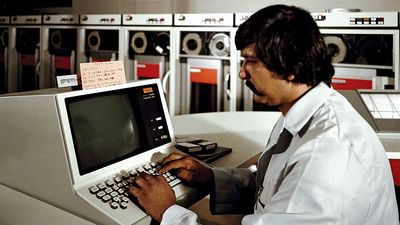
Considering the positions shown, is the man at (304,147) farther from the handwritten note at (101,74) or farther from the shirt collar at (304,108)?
the handwritten note at (101,74)

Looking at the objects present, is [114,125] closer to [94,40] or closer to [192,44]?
[192,44]

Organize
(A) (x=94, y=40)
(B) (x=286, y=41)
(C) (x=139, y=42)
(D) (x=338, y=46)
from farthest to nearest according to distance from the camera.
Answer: (A) (x=94, y=40)
(C) (x=139, y=42)
(D) (x=338, y=46)
(B) (x=286, y=41)

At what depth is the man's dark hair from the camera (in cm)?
86

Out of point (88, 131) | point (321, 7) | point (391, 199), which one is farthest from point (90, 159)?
point (321, 7)

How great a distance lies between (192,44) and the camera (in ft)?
13.6

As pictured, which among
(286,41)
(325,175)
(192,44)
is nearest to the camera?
(325,175)

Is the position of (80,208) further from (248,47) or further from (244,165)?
(244,165)

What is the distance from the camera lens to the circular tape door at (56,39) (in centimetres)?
509

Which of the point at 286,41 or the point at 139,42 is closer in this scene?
the point at 286,41

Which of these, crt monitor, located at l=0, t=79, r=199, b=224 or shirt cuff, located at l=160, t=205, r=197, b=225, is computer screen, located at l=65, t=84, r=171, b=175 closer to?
crt monitor, located at l=0, t=79, r=199, b=224

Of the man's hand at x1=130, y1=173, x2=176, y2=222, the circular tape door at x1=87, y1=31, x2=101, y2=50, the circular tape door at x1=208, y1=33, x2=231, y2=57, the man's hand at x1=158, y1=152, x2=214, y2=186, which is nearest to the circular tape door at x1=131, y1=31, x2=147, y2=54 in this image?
the circular tape door at x1=87, y1=31, x2=101, y2=50

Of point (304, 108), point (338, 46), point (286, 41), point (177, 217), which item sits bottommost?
point (177, 217)

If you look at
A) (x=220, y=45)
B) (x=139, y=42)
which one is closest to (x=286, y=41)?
(x=220, y=45)

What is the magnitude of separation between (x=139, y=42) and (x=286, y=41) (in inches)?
148
